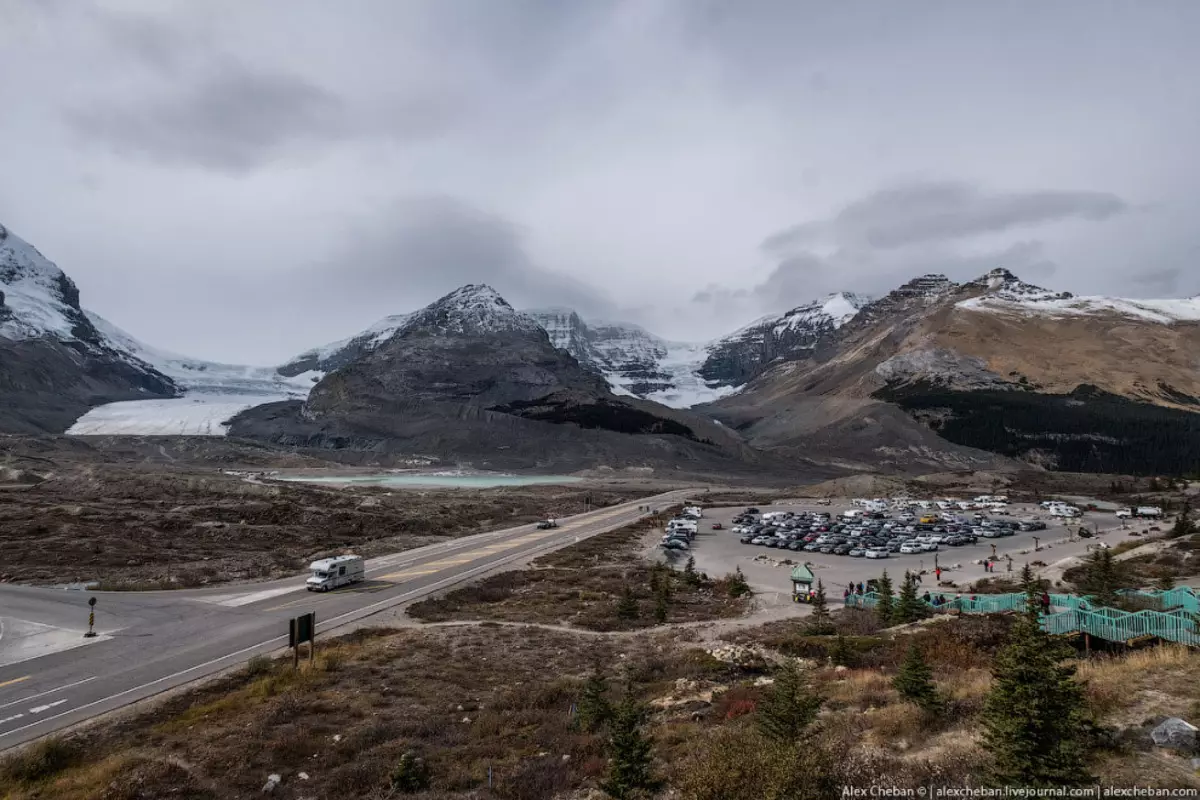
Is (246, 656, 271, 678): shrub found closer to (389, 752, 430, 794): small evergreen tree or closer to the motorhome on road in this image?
(389, 752, 430, 794): small evergreen tree

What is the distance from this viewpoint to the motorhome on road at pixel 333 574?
3734 cm

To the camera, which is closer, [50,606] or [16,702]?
[16,702]

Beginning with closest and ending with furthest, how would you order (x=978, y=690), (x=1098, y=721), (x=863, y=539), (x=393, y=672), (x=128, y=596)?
(x=1098, y=721) → (x=978, y=690) → (x=393, y=672) → (x=128, y=596) → (x=863, y=539)

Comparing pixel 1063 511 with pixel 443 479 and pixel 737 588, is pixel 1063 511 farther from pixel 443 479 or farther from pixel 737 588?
pixel 443 479

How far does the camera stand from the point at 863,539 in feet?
236

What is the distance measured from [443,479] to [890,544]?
12153 cm

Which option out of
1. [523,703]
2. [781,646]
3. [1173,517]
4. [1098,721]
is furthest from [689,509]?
[1098,721]

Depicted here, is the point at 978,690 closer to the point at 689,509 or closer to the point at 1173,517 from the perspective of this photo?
the point at 689,509

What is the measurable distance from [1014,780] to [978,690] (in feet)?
22.5

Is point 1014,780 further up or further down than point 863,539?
further up

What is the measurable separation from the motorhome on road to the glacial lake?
333 feet

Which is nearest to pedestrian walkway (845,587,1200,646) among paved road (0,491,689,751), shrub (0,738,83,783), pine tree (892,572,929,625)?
pine tree (892,572,929,625)

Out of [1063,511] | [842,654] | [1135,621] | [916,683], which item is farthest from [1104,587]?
[1063,511]

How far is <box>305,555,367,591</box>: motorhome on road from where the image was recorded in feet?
123
